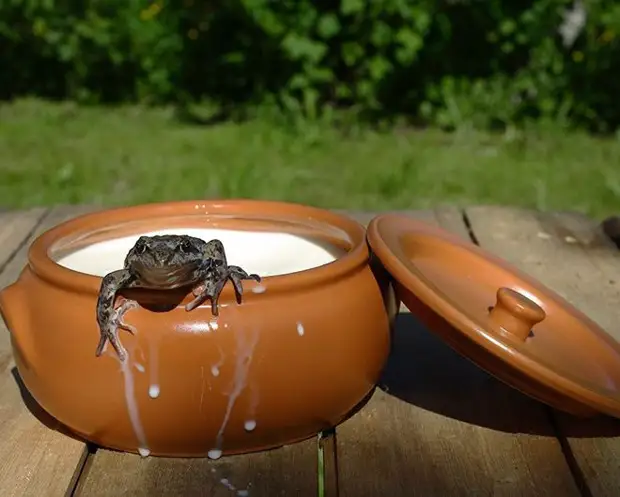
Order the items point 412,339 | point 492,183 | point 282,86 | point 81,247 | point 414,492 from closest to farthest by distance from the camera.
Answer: point 414,492, point 81,247, point 412,339, point 492,183, point 282,86

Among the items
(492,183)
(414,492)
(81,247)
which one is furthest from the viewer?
(492,183)

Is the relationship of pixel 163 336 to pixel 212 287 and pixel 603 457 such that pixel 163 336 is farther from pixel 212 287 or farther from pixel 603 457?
pixel 603 457

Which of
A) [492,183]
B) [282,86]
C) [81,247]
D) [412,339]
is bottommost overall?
[282,86]

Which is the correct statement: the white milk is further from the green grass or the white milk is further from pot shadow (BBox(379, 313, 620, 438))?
the green grass

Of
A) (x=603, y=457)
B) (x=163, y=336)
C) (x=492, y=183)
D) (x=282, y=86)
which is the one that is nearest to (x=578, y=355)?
(x=603, y=457)

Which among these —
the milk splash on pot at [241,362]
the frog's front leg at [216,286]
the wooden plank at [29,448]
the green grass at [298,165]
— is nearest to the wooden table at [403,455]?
the wooden plank at [29,448]

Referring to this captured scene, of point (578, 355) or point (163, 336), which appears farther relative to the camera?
point (578, 355)
